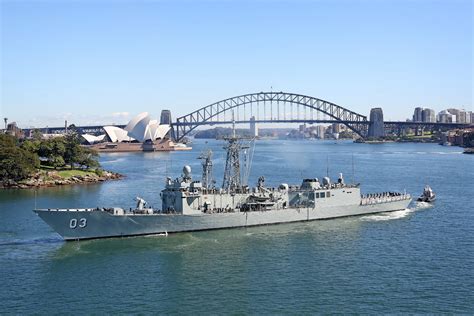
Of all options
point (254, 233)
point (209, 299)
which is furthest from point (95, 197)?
point (209, 299)

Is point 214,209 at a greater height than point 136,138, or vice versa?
point 136,138

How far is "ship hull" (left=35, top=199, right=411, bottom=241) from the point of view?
116 ft

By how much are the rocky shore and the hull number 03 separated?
3370 cm

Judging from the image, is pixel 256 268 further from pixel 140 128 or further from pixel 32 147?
pixel 140 128

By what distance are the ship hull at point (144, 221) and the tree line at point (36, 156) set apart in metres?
34.2

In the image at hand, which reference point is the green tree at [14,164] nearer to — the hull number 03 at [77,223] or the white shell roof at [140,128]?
the hull number 03 at [77,223]

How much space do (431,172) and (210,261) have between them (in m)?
59.9

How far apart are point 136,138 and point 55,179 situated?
9527 cm

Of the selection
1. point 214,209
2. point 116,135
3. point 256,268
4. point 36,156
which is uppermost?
point 116,135

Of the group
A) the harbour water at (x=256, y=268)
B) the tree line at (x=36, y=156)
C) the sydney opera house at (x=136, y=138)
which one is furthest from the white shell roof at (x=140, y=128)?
the harbour water at (x=256, y=268)

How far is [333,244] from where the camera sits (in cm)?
3544

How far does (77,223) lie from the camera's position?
35.6 m

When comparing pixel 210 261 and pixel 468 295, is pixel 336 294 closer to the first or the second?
pixel 468 295

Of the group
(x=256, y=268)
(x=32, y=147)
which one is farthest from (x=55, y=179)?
(x=256, y=268)
